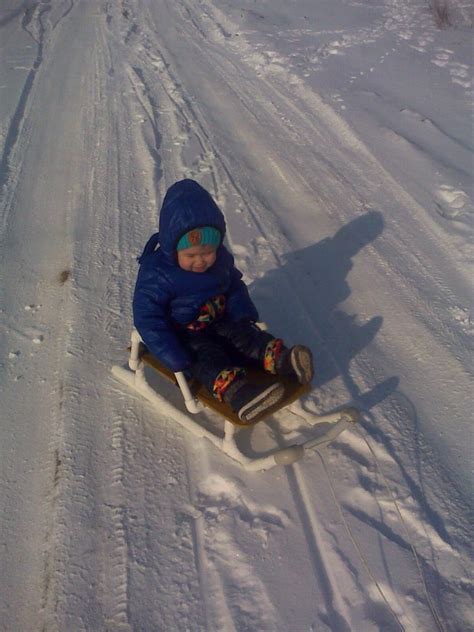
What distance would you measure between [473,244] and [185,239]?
7.97ft

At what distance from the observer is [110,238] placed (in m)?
4.73

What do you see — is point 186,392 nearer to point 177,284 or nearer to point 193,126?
point 177,284

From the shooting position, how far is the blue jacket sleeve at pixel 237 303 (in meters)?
3.41

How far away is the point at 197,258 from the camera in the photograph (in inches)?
126

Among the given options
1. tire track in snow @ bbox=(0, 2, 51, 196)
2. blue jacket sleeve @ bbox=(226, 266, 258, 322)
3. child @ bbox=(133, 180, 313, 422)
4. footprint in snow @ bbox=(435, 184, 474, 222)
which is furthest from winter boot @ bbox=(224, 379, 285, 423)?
tire track in snow @ bbox=(0, 2, 51, 196)

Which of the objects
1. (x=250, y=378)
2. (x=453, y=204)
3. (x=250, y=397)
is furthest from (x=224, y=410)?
(x=453, y=204)

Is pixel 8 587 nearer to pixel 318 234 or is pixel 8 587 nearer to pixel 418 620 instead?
pixel 418 620

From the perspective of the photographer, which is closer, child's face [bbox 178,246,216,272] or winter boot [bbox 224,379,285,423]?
A: winter boot [bbox 224,379,285,423]

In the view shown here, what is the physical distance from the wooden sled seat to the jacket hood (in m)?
0.62

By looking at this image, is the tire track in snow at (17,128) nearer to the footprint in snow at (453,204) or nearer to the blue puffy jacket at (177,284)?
the blue puffy jacket at (177,284)

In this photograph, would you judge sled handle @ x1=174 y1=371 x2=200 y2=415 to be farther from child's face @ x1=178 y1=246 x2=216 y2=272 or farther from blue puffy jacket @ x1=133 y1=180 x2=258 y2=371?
child's face @ x1=178 y1=246 x2=216 y2=272

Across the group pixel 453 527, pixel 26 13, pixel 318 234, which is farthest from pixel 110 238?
pixel 26 13

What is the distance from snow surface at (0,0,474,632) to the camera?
8.20ft

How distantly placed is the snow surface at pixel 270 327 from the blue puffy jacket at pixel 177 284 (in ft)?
1.49
